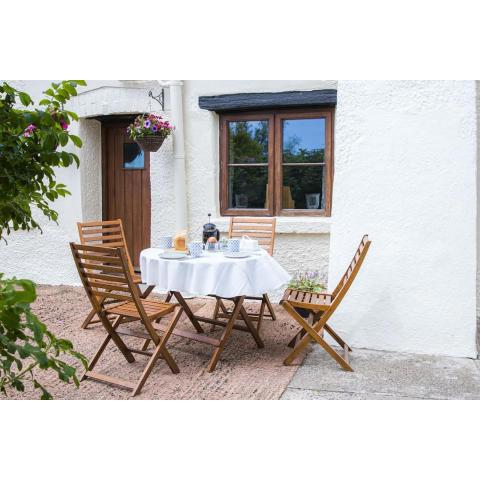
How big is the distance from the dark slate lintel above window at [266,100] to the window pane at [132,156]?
51.9 inches

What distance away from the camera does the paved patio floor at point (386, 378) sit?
10.9ft

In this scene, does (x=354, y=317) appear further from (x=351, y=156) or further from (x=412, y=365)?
(x=351, y=156)

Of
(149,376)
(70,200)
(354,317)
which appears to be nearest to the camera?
(149,376)

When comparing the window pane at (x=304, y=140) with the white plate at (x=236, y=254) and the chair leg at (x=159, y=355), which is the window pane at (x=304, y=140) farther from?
the chair leg at (x=159, y=355)

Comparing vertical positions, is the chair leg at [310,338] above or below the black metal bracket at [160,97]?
below

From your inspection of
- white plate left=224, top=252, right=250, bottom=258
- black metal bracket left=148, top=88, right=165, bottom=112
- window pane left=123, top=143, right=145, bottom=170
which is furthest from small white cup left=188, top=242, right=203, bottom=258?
window pane left=123, top=143, right=145, bottom=170

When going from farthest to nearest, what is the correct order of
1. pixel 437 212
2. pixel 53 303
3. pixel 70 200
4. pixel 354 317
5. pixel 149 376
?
pixel 70 200, pixel 53 303, pixel 354 317, pixel 437 212, pixel 149 376

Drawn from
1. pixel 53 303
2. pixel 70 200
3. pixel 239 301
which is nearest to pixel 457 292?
pixel 239 301

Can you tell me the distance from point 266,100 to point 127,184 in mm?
2426

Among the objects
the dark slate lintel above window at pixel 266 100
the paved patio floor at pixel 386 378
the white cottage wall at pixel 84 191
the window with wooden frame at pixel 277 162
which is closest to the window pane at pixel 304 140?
the window with wooden frame at pixel 277 162

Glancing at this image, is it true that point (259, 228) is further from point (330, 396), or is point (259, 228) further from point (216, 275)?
point (330, 396)

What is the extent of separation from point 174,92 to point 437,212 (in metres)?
3.61

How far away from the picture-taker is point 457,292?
4.04 meters

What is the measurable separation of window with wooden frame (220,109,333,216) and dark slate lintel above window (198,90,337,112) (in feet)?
0.53
